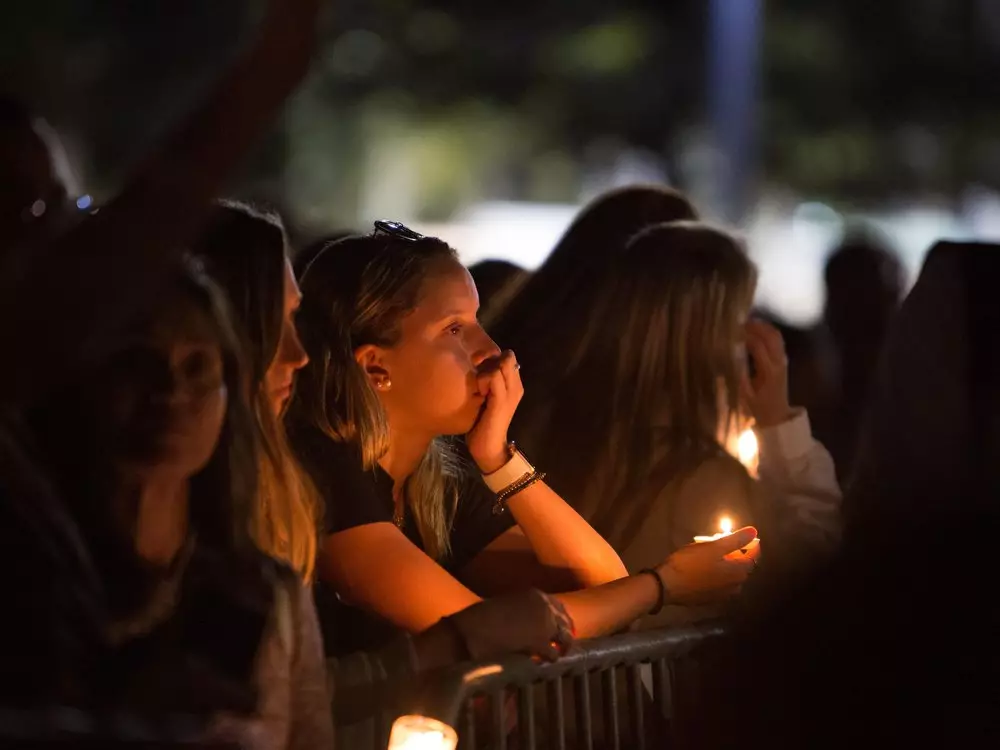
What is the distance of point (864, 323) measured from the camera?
19.6 ft

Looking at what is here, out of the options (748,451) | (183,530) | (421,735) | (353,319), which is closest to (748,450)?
(748,451)

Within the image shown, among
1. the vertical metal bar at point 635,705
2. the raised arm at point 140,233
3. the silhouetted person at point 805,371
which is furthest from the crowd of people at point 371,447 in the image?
the silhouetted person at point 805,371

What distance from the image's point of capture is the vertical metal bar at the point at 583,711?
2.75 meters

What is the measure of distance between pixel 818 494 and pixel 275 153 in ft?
47.9

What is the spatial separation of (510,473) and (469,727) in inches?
29.1

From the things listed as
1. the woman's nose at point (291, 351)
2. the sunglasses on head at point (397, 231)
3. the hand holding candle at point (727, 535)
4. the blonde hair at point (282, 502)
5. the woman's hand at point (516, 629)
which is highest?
the sunglasses on head at point (397, 231)

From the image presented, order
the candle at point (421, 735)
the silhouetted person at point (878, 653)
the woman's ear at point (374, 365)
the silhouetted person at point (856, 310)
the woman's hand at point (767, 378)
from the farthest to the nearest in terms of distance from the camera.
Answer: the silhouetted person at point (856, 310) < the woman's hand at point (767, 378) < the woman's ear at point (374, 365) < the candle at point (421, 735) < the silhouetted person at point (878, 653)

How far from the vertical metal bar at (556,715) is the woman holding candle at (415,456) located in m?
0.18

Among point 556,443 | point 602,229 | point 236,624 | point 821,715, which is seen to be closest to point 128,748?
point 236,624

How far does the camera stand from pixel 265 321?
252 centimetres

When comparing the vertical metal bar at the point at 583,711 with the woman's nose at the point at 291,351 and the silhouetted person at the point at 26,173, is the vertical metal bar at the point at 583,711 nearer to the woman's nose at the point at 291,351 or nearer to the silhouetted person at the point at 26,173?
the woman's nose at the point at 291,351

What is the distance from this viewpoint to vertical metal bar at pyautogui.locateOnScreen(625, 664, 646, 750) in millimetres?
2852

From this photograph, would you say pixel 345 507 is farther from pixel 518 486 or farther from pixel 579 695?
pixel 579 695

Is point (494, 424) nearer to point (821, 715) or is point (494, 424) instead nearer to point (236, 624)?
point (236, 624)
